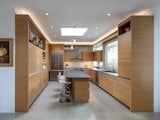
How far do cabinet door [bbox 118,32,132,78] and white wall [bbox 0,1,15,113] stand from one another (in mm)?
3246

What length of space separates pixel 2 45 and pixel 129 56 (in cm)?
354

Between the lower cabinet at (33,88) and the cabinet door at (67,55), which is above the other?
the cabinet door at (67,55)

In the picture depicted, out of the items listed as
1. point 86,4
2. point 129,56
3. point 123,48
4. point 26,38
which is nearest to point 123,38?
point 123,48

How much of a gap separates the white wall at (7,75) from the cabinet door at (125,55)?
325 centimetres

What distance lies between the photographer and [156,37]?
5000 mm

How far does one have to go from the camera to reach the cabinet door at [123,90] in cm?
523

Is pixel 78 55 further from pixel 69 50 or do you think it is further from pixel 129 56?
pixel 129 56

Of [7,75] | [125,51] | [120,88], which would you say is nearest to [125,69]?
[125,51]

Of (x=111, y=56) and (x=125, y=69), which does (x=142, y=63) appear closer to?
(x=125, y=69)

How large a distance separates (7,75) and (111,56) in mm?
5933

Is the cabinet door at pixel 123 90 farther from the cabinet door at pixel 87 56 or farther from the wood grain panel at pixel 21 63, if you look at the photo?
the cabinet door at pixel 87 56

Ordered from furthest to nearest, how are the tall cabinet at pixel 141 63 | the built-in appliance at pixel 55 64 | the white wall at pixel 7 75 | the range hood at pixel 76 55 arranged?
the range hood at pixel 76 55 → the built-in appliance at pixel 55 64 → the tall cabinet at pixel 141 63 → the white wall at pixel 7 75

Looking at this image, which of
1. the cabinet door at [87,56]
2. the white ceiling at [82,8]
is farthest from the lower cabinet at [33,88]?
the cabinet door at [87,56]

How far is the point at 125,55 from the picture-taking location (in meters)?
5.53
